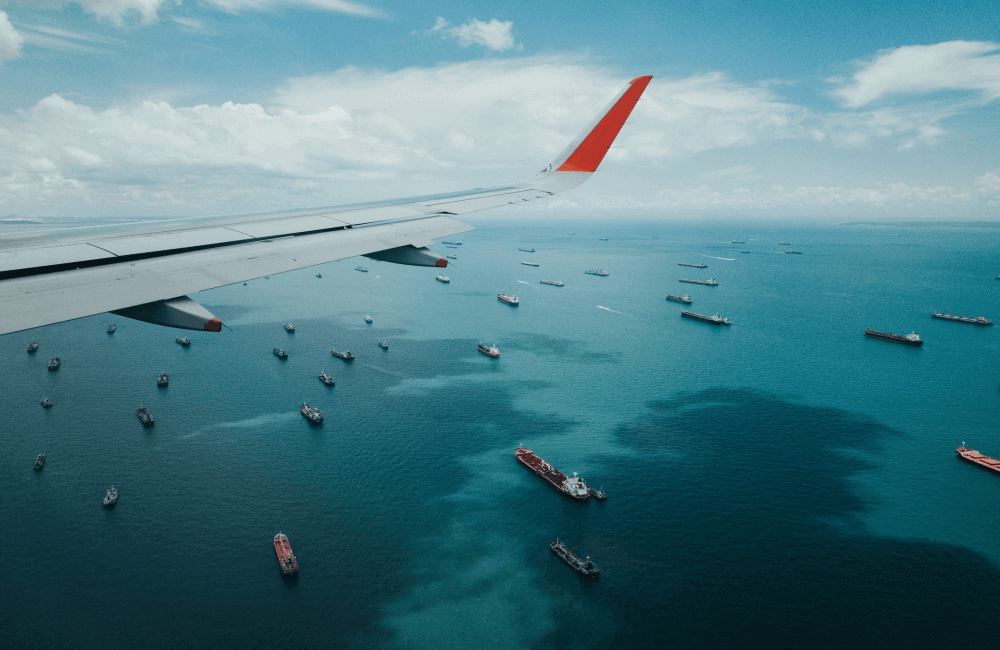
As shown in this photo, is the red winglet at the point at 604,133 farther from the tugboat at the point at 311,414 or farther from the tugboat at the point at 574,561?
the tugboat at the point at 311,414

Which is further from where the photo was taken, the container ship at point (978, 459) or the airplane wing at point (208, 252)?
the container ship at point (978, 459)

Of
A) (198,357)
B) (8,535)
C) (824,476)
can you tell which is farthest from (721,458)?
(198,357)

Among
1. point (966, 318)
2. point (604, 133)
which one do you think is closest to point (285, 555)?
point (604, 133)

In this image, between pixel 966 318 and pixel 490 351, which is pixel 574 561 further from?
pixel 966 318

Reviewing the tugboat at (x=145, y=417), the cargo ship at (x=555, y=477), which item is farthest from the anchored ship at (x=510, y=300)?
the tugboat at (x=145, y=417)

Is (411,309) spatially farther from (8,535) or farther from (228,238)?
(228,238)
